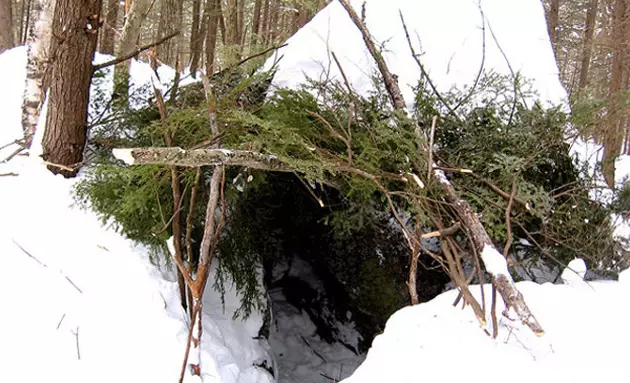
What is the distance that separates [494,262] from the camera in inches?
96.3

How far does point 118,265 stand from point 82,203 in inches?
25.8

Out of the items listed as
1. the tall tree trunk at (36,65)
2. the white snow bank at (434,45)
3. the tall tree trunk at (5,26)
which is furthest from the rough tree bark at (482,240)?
the tall tree trunk at (5,26)

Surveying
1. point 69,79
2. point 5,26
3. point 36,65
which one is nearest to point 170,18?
point 5,26

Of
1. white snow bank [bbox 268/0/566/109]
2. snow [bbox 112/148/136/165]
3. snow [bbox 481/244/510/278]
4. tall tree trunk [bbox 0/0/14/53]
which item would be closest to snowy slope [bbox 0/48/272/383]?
snow [bbox 112/148/136/165]

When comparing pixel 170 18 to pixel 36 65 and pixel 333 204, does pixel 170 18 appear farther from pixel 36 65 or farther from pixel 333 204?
pixel 333 204

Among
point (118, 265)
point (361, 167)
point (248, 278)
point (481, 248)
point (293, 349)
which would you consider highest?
point (361, 167)

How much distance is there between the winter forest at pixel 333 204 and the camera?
2.40 meters

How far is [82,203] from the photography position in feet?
11.7

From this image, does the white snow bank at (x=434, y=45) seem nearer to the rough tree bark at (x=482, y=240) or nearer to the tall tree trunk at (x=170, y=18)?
the rough tree bark at (x=482, y=240)

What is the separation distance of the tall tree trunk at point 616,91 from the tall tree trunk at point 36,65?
5.42 metres

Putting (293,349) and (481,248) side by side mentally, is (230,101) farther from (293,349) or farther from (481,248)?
(293,349)

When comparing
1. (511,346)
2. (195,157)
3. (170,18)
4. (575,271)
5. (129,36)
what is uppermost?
(170,18)

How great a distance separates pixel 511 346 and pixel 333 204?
2.28 metres

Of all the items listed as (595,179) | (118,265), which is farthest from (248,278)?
(595,179)
